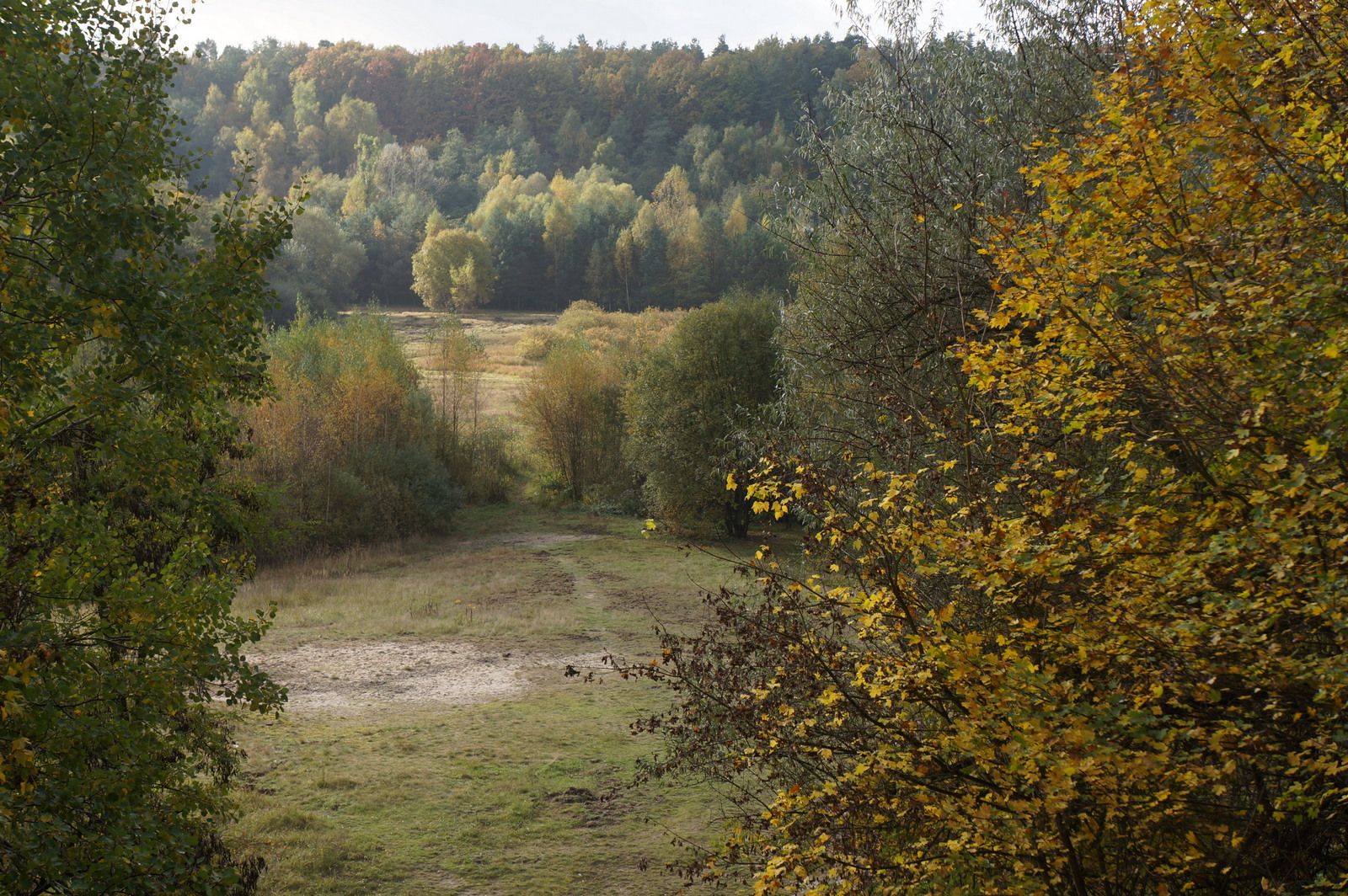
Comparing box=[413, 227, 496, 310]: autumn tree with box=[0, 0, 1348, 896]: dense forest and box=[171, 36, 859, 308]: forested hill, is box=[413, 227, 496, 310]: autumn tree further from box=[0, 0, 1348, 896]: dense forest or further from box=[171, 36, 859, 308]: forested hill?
box=[0, 0, 1348, 896]: dense forest

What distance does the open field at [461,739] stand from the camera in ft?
33.0

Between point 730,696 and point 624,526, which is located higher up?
point 730,696

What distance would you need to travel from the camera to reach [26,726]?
457cm

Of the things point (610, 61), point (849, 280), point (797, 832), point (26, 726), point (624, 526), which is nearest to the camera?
point (26, 726)

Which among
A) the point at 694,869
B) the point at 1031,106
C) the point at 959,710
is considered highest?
the point at 1031,106

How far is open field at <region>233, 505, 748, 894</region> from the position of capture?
1007 cm

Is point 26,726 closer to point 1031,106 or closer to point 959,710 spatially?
point 959,710

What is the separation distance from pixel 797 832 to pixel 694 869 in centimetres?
76

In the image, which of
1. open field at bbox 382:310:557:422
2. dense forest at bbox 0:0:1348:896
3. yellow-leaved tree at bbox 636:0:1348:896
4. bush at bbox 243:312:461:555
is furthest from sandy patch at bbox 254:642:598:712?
open field at bbox 382:310:557:422

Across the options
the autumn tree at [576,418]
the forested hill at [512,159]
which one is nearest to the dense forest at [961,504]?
the autumn tree at [576,418]

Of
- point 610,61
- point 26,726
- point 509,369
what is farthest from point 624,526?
point 610,61

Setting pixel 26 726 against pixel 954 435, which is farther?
pixel 954 435

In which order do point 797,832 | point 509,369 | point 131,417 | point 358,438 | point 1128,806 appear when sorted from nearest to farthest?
point 1128,806 < point 797,832 < point 131,417 < point 358,438 < point 509,369

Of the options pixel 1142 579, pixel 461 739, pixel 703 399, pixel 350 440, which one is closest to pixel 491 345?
pixel 350 440
